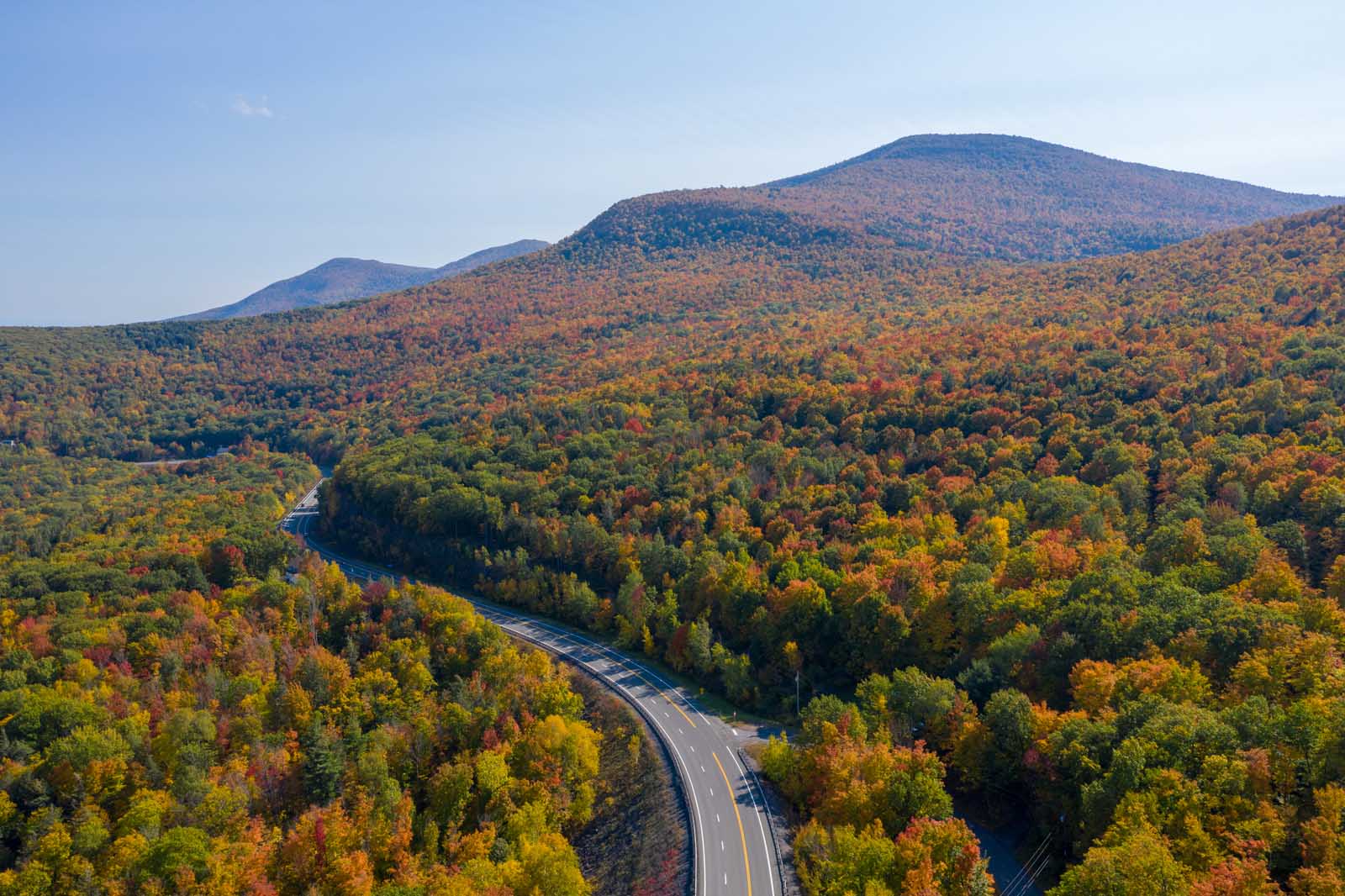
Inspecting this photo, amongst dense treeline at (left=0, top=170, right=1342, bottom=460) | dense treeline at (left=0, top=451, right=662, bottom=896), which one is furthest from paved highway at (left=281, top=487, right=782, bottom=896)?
dense treeline at (left=0, top=170, right=1342, bottom=460)

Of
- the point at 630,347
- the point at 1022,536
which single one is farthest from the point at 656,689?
the point at 630,347

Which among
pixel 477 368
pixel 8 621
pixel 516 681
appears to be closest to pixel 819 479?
pixel 516 681

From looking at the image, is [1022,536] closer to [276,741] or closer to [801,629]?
[801,629]

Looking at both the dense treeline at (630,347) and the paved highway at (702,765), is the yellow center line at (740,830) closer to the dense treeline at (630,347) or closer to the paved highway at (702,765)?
the paved highway at (702,765)

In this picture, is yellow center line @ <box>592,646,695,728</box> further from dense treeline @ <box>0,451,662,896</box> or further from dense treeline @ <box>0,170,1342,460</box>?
dense treeline @ <box>0,170,1342,460</box>

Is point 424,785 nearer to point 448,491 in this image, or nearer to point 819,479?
point 448,491
